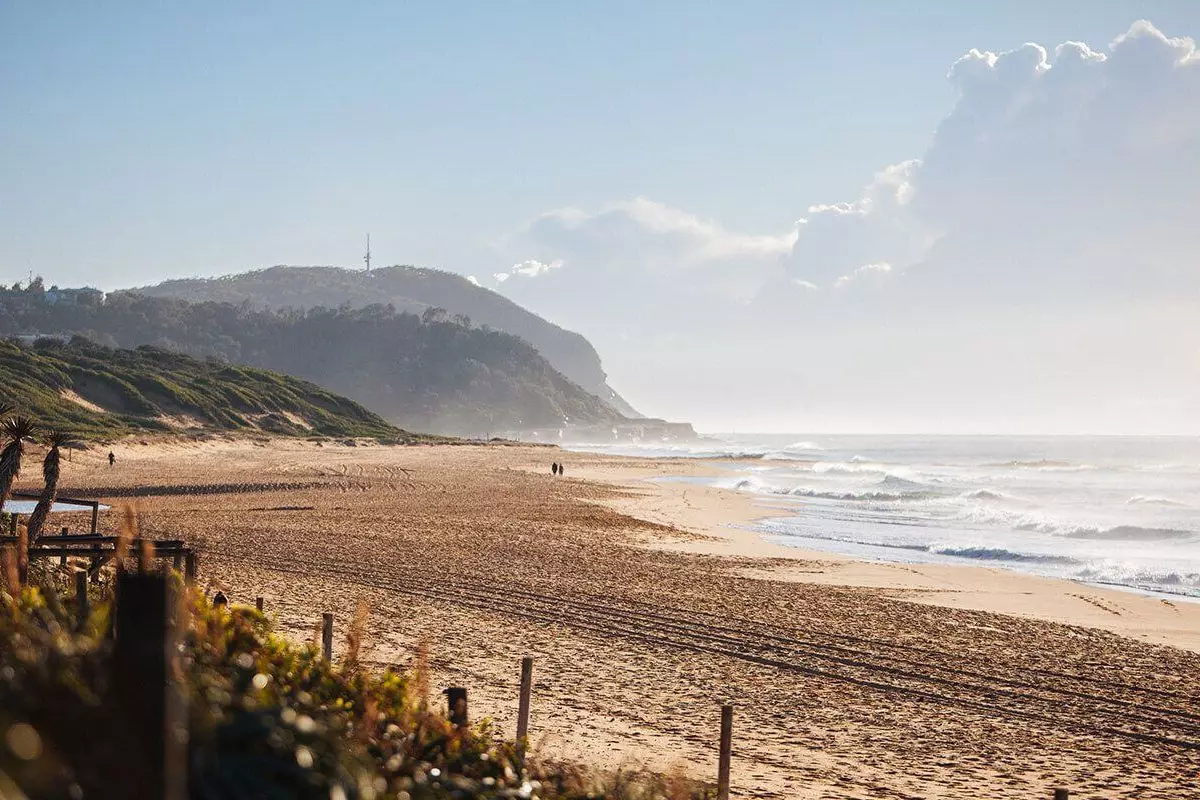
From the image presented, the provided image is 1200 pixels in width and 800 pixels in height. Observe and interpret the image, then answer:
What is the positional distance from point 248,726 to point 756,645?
41.7 ft

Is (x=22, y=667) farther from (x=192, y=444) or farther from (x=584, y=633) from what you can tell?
(x=192, y=444)

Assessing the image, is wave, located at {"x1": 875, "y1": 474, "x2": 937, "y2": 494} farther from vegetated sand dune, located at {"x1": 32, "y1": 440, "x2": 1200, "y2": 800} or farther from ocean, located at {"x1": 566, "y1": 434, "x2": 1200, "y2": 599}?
vegetated sand dune, located at {"x1": 32, "y1": 440, "x2": 1200, "y2": 800}

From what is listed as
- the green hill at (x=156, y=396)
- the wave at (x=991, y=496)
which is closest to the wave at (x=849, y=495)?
the wave at (x=991, y=496)

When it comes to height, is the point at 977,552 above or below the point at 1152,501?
below

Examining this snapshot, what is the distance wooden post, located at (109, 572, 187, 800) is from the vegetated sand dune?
253 inches

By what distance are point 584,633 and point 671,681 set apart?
259 centimetres

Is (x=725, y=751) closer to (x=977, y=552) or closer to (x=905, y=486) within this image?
(x=977, y=552)

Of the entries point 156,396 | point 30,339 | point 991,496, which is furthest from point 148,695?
point 30,339

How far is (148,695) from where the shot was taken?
1.92 m

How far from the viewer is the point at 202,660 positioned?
353 cm

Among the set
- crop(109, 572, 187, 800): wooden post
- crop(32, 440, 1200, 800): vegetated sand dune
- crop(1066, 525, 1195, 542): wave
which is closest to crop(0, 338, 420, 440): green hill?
crop(32, 440, 1200, 800): vegetated sand dune

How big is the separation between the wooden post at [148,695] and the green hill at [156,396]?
5833cm

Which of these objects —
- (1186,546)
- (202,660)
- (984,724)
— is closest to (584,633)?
(984,724)

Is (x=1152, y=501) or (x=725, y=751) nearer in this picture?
(x=725, y=751)
